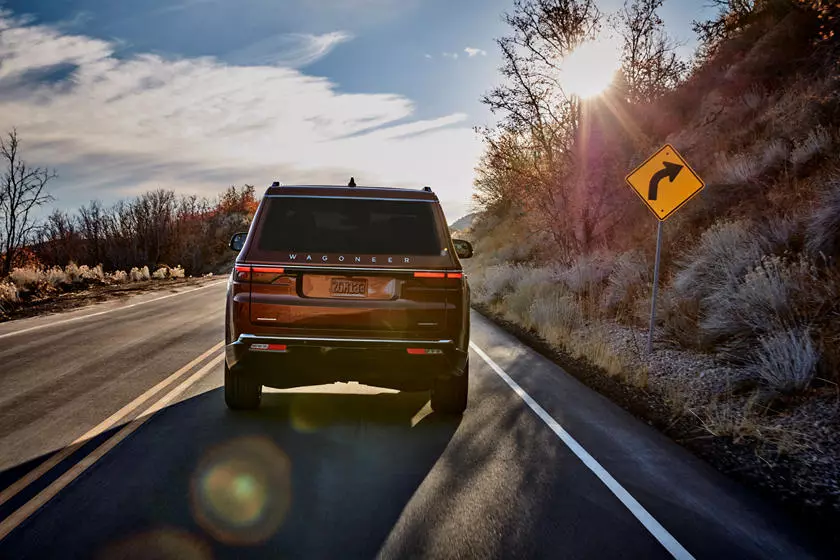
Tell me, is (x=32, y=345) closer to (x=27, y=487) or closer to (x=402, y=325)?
(x=27, y=487)

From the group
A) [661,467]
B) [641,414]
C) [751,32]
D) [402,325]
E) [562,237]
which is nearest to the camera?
[661,467]

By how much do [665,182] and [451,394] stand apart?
17.2ft

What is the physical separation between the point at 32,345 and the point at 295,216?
21.4 ft

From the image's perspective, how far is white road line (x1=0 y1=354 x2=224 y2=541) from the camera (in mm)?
3635

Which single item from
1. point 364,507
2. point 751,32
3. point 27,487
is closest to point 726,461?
point 364,507

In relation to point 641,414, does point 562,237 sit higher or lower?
higher

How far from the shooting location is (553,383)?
7.80 m

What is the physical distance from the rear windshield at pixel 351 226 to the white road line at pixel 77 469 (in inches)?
77.7

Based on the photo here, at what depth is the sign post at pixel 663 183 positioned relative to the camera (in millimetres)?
9094

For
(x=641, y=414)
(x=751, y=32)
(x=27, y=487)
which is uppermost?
(x=751, y=32)

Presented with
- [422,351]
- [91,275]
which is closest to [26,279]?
[91,275]

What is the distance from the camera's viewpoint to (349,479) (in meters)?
4.43

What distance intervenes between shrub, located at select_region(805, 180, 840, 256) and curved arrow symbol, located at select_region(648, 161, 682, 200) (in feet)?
6.55

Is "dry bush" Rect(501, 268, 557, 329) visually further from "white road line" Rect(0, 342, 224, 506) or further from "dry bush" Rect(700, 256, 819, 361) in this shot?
"white road line" Rect(0, 342, 224, 506)
